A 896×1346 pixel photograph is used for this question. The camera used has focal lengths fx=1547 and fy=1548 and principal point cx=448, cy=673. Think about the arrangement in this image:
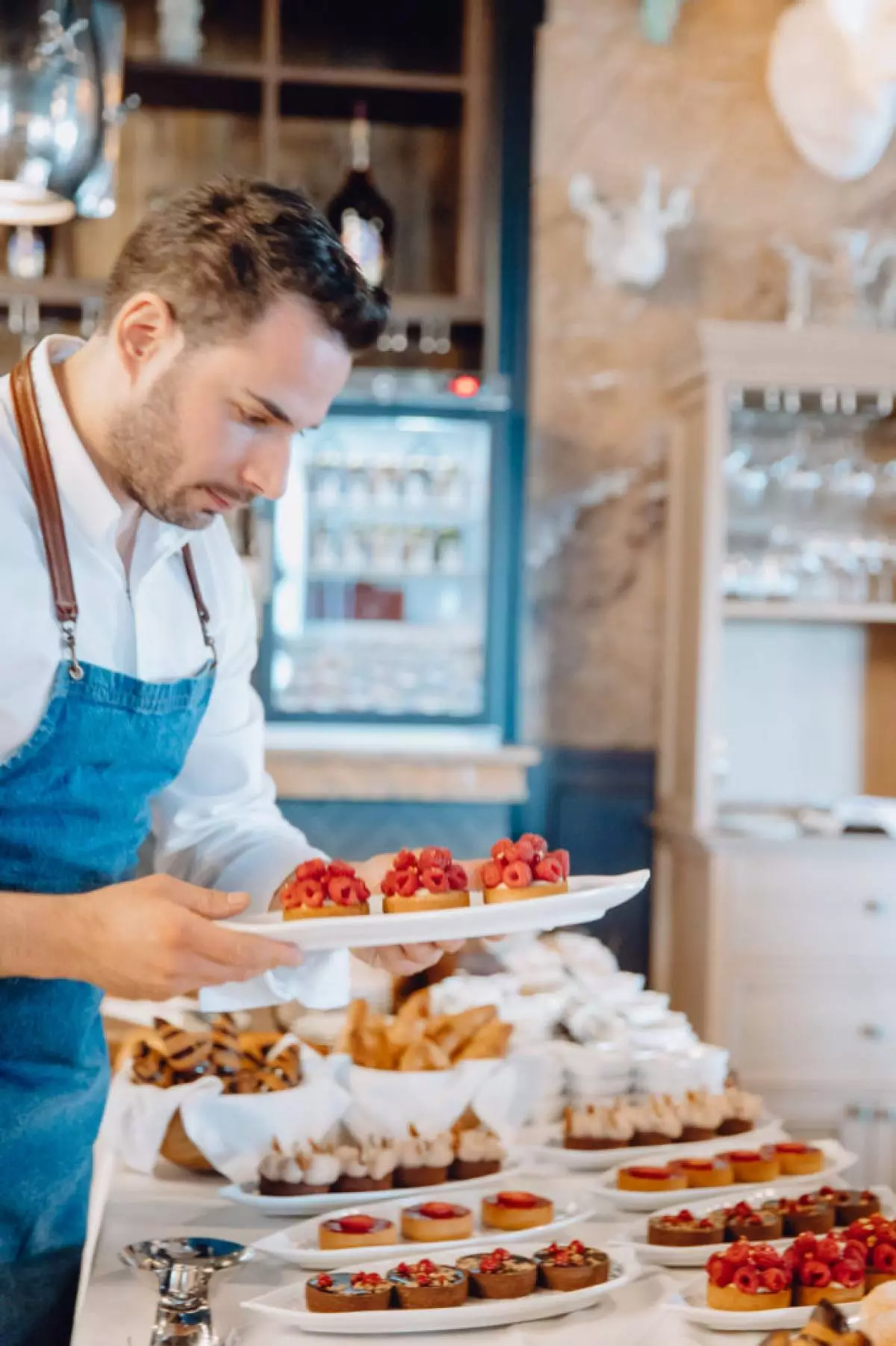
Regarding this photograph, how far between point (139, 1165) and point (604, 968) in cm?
115

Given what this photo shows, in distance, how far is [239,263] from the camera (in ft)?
4.75

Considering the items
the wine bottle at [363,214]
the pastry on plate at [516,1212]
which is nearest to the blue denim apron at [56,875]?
the pastry on plate at [516,1212]

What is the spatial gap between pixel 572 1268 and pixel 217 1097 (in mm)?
465

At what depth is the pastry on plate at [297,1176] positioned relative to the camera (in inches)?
61.8

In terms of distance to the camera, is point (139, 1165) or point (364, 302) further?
point (139, 1165)

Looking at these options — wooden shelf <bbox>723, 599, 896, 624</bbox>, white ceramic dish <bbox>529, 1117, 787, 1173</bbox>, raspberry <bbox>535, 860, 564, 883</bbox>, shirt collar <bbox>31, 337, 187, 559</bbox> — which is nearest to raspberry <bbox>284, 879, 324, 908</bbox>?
raspberry <bbox>535, 860, 564, 883</bbox>

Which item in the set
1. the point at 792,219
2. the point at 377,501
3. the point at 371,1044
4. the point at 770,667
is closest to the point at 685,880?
the point at 770,667

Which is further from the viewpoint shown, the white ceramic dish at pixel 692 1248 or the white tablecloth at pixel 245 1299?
the white ceramic dish at pixel 692 1248

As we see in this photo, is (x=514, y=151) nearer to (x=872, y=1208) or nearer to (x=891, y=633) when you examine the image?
(x=891, y=633)

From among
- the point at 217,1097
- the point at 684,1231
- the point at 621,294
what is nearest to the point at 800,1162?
the point at 684,1231

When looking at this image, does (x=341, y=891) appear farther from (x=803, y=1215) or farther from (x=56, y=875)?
(x=803, y=1215)

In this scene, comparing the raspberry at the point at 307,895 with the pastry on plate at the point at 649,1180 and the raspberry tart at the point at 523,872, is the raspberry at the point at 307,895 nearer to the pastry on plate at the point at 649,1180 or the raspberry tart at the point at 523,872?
the raspberry tart at the point at 523,872

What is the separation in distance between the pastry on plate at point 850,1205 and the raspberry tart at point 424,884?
50cm

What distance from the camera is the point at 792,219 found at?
4531 millimetres
